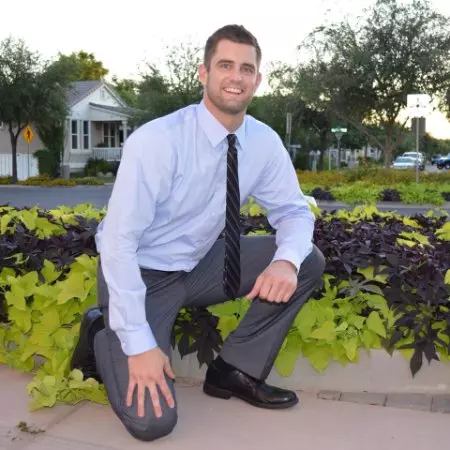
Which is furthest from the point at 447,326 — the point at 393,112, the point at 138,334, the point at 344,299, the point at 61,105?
the point at 61,105

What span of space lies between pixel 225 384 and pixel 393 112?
1050 inches

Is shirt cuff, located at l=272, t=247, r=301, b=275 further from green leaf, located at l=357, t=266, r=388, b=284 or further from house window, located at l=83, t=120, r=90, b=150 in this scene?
house window, located at l=83, t=120, r=90, b=150

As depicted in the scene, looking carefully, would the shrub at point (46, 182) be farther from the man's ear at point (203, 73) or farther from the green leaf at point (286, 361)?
the man's ear at point (203, 73)

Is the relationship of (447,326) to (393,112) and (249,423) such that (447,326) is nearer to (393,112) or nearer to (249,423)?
(249,423)

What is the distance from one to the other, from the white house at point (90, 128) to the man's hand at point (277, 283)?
37714 millimetres

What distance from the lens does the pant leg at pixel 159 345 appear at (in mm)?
2846

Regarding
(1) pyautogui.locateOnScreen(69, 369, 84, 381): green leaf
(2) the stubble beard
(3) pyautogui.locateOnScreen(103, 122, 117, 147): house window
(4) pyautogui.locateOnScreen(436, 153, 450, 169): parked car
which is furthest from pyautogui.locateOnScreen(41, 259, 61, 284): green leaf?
(4) pyautogui.locateOnScreen(436, 153, 450, 169): parked car

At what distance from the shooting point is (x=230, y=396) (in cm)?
340

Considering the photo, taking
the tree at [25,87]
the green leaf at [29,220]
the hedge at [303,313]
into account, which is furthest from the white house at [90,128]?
the hedge at [303,313]

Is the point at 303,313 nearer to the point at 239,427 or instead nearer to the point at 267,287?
the point at 267,287

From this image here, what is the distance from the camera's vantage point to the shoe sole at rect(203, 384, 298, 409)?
3.27 meters

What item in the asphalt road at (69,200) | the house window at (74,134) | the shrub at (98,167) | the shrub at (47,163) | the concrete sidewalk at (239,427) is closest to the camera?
the concrete sidewalk at (239,427)

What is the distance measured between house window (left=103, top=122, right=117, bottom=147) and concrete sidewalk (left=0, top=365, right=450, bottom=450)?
1725 inches

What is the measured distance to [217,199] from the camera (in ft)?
10.4
